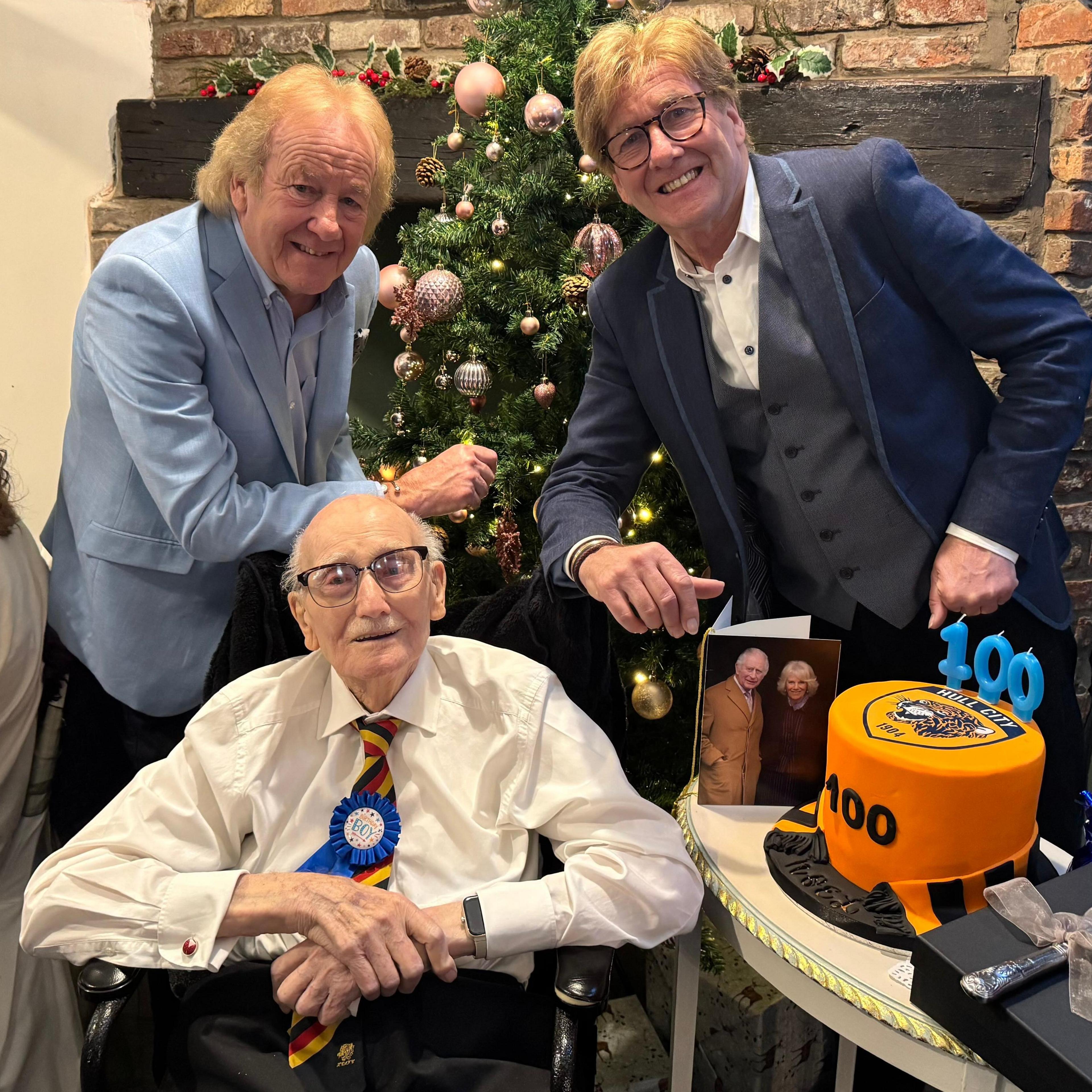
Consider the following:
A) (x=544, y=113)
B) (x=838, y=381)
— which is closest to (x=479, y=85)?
Answer: (x=544, y=113)

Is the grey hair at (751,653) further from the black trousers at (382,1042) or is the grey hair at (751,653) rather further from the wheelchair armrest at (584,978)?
the black trousers at (382,1042)

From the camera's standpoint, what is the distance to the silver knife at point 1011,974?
1089 mm

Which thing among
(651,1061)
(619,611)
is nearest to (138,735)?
(619,611)

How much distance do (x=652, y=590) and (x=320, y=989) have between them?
28.3 inches

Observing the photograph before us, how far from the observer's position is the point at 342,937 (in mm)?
1395

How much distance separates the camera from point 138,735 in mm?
1954

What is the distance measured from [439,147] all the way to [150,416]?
1.52 m

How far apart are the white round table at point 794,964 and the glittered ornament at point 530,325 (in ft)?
3.34

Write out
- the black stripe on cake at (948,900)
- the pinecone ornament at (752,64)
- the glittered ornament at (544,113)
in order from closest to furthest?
the black stripe on cake at (948,900) < the glittered ornament at (544,113) < the pinecone ornament at (752,64)

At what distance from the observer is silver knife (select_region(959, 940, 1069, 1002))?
1089 mm

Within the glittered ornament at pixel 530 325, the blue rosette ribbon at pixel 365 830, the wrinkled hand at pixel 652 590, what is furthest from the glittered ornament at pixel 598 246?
the blue rosette ribbon at pixel 365 830

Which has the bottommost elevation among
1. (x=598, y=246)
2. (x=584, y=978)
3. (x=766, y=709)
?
(x=584, y=978)

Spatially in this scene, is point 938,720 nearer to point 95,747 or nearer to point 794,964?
point 794,964

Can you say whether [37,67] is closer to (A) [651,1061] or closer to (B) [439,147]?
(B) [439,147]
